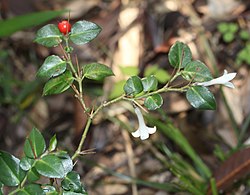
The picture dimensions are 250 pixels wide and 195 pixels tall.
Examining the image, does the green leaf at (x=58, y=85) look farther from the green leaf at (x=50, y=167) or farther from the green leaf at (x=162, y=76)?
the green leaf at (x=162, y=76)

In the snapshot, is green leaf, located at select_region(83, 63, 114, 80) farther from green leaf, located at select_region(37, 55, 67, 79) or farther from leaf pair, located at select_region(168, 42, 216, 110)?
leaf pair, located at select_region(168, 42, 216, 110)

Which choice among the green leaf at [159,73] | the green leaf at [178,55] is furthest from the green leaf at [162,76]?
the green leaf at [178,55]

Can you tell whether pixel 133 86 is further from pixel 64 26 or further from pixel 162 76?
pixel 162 76

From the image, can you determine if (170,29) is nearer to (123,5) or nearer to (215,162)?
(123,5)

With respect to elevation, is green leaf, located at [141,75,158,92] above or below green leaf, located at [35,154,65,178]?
above

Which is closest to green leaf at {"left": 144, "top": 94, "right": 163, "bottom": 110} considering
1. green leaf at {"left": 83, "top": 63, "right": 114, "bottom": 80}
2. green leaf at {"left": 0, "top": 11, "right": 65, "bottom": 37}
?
green leaf at {"left": 83, "top": 63, "right": 114, "bottom": 80}

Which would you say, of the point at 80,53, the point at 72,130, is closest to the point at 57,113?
the point at 72,130
